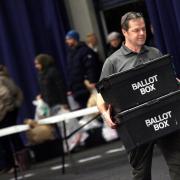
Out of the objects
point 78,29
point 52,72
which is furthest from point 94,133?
point 78,29

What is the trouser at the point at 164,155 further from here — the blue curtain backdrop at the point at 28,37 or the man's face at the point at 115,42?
the blue curtain backdrop at the point at 28,37

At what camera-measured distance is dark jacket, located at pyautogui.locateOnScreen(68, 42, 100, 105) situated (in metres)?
10.7

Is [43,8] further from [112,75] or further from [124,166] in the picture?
[112,75]

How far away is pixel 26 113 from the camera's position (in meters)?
12.2

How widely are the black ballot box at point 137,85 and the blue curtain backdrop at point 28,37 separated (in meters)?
7.03

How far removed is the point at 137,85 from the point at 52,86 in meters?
5.90

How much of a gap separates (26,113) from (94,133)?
1.69m

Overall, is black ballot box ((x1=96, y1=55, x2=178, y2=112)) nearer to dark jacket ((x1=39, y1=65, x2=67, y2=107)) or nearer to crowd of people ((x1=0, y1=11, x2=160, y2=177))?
crowd of people ((x1=0, y1=11, x2=160, y2=177))

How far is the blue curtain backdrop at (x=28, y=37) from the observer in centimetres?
1190

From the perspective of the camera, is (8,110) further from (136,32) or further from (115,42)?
(136,32)

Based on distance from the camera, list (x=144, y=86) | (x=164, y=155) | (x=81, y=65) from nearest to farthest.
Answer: (x=144, y=86) → (x=164, y=155) → (x=81, y=65)

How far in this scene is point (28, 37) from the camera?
12.0 m

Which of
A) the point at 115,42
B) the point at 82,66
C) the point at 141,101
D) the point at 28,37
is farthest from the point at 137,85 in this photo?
the point at 28,37

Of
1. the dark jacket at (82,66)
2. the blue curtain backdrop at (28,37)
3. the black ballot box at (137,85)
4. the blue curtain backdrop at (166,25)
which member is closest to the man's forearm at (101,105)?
the black ballot box at (137,85)
